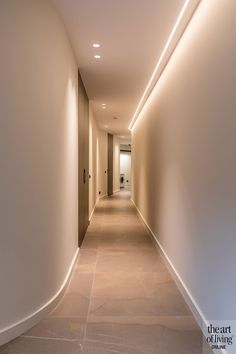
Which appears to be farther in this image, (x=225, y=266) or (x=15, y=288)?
(x=15, y=288)

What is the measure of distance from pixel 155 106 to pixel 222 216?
3.56 meters

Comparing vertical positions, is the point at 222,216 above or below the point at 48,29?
below

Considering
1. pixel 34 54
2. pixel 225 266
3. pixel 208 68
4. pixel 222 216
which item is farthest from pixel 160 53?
pixel 225 266

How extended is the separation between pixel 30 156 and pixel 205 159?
4.78 ft

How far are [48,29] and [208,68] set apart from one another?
1.49 m

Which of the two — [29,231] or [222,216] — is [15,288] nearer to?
[29,231]

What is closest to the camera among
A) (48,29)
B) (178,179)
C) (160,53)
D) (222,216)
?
(222,216)

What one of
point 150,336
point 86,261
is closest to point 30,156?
point 150,336

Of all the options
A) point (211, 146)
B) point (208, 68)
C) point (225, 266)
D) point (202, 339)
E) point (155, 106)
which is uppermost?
point (155, 106)

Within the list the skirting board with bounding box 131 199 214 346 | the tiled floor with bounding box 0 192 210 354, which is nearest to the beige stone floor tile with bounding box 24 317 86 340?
the tiled floor with bounding box 0 192 210 354

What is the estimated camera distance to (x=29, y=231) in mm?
2377

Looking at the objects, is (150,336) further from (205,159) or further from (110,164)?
(110,164)

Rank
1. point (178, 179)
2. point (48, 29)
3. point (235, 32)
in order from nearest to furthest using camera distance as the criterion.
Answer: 1. point (235, 32)
2. point (48, 29)
3. point (178, 179)

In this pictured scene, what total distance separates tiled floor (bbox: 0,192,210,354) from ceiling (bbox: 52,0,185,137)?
9.62ft
